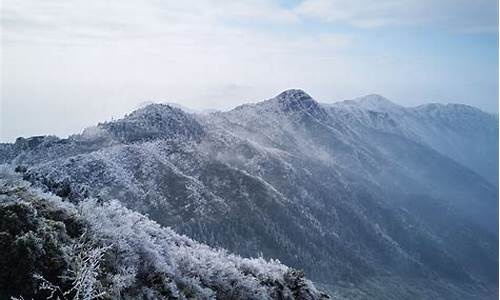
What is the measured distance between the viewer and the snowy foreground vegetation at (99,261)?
15.9 m

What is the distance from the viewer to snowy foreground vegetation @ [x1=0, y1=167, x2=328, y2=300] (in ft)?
52.3

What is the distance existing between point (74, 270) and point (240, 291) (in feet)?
35.7

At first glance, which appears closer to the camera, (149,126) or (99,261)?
(99,261)

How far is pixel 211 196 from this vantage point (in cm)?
15350

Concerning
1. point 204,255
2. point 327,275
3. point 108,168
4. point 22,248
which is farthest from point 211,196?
point 22,248

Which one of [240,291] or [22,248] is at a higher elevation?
[22,248]

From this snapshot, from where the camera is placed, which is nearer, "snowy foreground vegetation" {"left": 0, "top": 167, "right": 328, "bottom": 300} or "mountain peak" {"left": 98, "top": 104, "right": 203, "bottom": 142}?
"snowy foreground vegetation" {"left": 0, "top": 167, "right": 328, "bottom": 300}

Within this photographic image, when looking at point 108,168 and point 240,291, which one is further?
point 108,168

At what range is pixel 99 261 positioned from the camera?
18016mm

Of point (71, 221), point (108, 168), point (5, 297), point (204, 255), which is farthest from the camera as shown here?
point (108, 168)

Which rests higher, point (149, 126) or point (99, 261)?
point (99, 261)

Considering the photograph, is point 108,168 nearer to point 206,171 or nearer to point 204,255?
point 206,171

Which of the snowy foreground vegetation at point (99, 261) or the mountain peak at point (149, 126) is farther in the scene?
the mountain peak at point (149, 126)

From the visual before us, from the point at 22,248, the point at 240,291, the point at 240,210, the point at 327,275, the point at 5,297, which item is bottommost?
the point at 327,275
